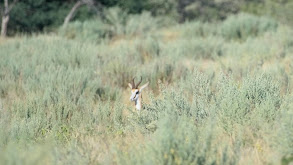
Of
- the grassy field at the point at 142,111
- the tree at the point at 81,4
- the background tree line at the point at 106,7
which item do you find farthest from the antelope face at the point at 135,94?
the tree at the point at 81,4

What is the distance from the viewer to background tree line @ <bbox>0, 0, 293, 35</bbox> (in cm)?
1919

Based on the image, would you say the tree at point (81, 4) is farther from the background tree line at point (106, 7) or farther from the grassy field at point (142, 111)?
the grassy field at point (142, 111)

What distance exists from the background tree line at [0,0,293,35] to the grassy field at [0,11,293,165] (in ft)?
19.9

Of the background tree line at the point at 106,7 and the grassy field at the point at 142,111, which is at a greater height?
the grassy field at the point at 142,111

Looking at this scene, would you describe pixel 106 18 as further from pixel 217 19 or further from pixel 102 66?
pixel 102 66

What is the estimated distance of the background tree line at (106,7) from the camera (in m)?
19.2

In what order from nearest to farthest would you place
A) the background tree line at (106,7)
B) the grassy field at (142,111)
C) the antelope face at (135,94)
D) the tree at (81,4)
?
the grassy field at (142,111) → the antelope face at (135,94) → the tree at (81,4) → the background tree line at (106,7)

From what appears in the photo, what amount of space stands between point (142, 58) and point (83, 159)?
8.41 meters

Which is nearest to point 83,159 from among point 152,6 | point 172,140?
point 172,140

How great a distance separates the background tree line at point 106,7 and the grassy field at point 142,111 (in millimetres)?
6052

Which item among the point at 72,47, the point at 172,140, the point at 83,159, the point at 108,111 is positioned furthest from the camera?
the point at 72,47

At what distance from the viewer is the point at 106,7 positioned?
21.8m

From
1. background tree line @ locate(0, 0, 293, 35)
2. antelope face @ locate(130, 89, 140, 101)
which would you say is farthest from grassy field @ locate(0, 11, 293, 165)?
background tree line @ locate(0, 0, 293, 35)

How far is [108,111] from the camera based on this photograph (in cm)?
662
